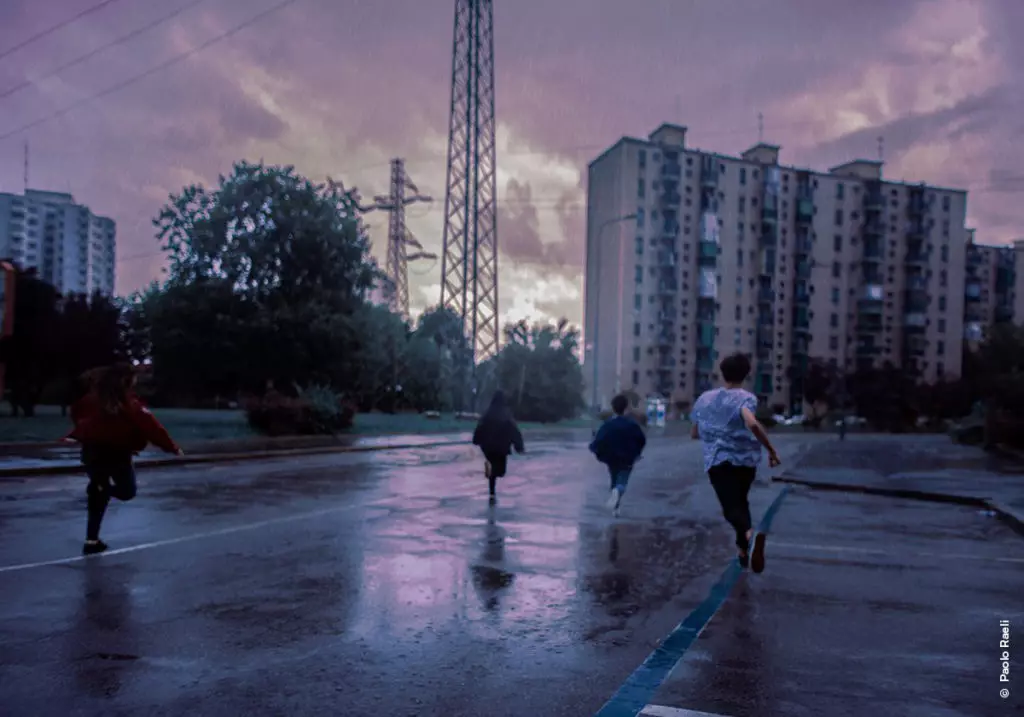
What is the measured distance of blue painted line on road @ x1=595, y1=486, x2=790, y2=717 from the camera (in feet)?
14.2

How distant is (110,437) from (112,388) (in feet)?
1.49

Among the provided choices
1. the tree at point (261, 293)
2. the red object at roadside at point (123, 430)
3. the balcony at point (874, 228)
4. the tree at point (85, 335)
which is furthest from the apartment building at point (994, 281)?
the red object at roadside at point (123, 430)

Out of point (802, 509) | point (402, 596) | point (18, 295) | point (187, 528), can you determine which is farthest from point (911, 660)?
point (18, 295)

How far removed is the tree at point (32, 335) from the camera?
33.8m

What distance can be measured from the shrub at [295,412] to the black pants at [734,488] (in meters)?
24.7

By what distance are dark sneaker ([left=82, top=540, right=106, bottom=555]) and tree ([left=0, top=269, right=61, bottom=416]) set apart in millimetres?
28754

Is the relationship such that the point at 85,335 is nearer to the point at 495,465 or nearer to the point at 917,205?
the point at 495,465

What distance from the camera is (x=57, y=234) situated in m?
164

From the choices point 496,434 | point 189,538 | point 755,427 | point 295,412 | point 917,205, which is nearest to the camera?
point 755,427

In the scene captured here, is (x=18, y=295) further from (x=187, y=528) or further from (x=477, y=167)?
(x=187, y=528)

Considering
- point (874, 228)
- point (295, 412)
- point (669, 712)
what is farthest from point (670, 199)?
point (669, 712)

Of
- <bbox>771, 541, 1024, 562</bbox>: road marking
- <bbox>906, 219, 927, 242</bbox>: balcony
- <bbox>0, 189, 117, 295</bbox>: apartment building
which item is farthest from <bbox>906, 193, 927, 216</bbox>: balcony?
<bbox>0, 189, 117, 295</bbox>: apartment building

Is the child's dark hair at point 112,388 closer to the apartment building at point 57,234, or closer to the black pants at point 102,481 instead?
the black pants at point 102,481

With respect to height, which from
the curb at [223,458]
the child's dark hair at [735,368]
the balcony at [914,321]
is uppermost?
the balcony at [914,321]
